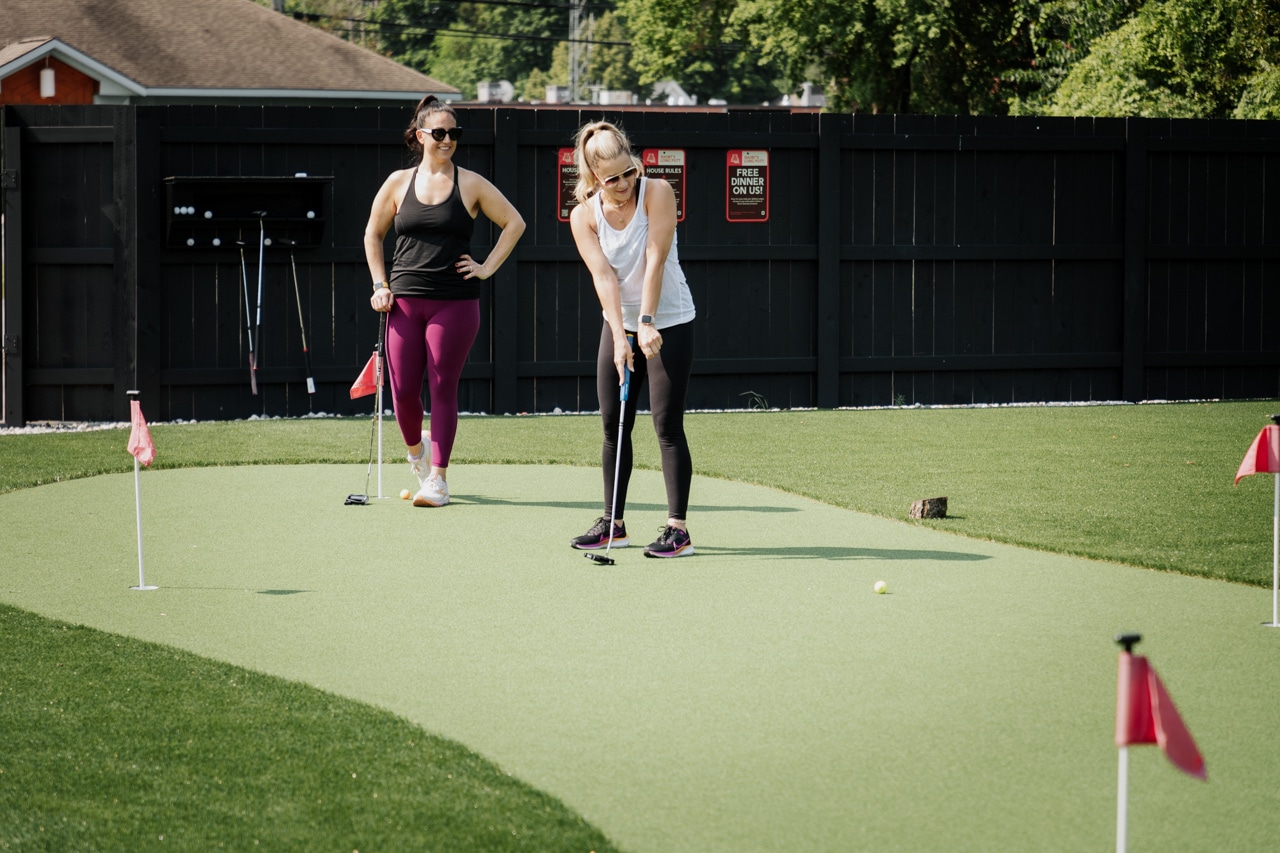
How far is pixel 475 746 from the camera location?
405cm

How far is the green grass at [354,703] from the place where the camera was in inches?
138

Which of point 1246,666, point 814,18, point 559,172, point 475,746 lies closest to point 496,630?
point 475,746

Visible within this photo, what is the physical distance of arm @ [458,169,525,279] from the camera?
8.00m

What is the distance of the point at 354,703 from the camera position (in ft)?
14.5

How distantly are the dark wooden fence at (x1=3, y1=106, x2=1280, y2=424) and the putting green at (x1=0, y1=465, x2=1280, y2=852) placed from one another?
3908mm

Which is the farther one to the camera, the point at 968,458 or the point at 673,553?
the point at 968,458

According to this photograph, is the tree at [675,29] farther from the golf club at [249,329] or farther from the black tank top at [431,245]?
the black tank top at [431,245]

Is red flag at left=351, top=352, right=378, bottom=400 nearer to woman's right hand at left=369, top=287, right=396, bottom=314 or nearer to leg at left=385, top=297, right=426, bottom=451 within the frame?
leg at left=385, top=297, right=426, bottom=451

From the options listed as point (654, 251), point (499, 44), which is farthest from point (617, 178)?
point (499, 44)

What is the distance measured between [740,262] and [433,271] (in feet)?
17.8

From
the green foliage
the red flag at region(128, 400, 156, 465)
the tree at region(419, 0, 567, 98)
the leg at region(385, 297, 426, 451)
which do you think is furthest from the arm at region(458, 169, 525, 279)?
the tree at region(419, 0, 567, 98)

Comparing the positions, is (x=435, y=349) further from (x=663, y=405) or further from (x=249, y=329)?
(x=249, y=329)

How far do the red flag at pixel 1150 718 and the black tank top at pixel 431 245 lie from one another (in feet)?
18.6

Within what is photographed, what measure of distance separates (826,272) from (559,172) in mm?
2367
